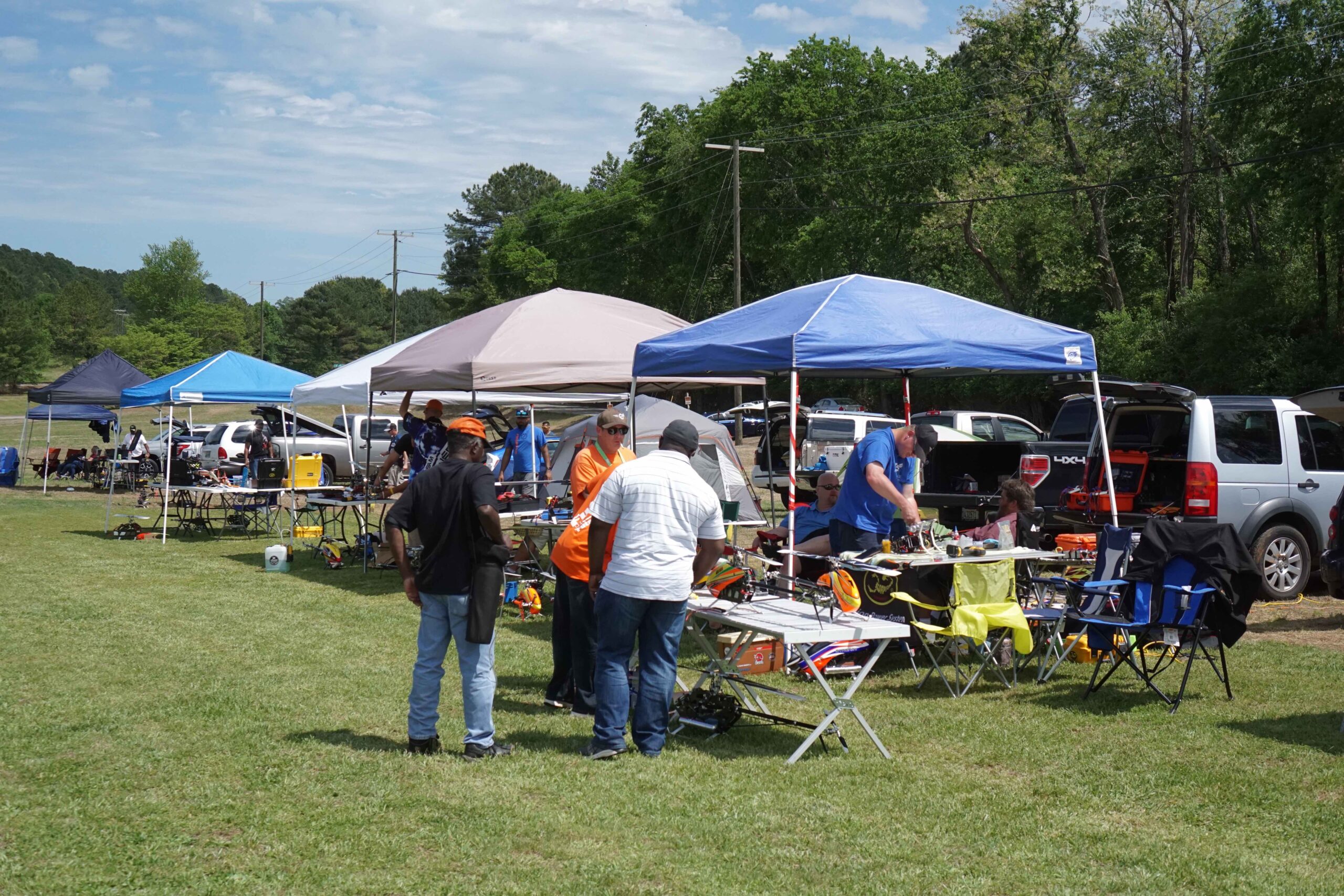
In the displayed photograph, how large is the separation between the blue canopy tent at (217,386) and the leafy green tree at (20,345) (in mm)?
63875

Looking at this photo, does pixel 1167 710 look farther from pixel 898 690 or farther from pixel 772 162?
pixel 772 162

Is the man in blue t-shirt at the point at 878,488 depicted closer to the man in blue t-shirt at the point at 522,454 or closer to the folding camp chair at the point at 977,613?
the folding camp chair at the point at 977,613

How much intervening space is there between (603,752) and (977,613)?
2.69 m

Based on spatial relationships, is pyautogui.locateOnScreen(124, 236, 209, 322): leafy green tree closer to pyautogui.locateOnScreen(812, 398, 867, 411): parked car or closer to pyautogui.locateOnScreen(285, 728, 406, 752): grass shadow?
pyautogui.locateOnScreen(812, 398, 867, 411): parked car

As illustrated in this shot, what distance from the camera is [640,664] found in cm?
614

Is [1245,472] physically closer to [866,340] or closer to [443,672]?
[866,340]

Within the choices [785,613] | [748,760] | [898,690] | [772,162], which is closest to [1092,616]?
[898,690]

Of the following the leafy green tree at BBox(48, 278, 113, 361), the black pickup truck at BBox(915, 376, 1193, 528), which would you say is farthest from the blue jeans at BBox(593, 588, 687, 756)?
the leafy green tree at BBox(48, 278, 113, 361)

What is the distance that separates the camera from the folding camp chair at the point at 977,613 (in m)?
7.46

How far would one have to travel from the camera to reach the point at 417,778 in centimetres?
573

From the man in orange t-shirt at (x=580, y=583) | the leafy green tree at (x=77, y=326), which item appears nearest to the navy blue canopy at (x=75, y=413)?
the man in orange t-shirt at (x=580, y=583)

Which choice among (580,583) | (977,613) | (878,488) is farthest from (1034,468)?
(580,583)

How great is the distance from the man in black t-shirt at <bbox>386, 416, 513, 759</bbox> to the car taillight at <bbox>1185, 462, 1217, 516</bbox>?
697 cm

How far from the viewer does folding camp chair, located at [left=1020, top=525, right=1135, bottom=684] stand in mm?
7928
